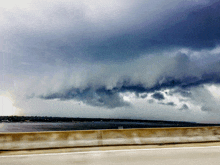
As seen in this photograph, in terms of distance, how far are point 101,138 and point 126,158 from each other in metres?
2.26

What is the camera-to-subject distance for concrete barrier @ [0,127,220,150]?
308 inches

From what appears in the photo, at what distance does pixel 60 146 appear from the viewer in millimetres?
7934

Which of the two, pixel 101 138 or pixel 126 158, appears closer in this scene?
pixel 126 158

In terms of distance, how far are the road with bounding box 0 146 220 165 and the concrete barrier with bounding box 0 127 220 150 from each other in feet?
3.56

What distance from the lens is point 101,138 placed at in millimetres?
8273

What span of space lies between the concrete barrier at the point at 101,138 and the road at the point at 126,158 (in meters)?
1.08

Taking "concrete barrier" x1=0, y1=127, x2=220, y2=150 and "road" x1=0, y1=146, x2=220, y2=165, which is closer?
"road" x1=0, y1=146, x2=220, y2=165

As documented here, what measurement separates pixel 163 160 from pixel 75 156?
2.86 meters

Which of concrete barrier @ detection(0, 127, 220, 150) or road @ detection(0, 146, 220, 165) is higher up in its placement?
concrete barrier @ detection(0, 127, 220, 150)

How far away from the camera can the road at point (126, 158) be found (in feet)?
19.0

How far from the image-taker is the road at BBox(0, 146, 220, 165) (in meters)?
5.79

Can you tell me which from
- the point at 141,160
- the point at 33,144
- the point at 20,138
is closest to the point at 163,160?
the point at 141,160

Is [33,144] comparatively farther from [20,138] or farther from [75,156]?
[75,156]

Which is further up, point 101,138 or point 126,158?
point 101,138
